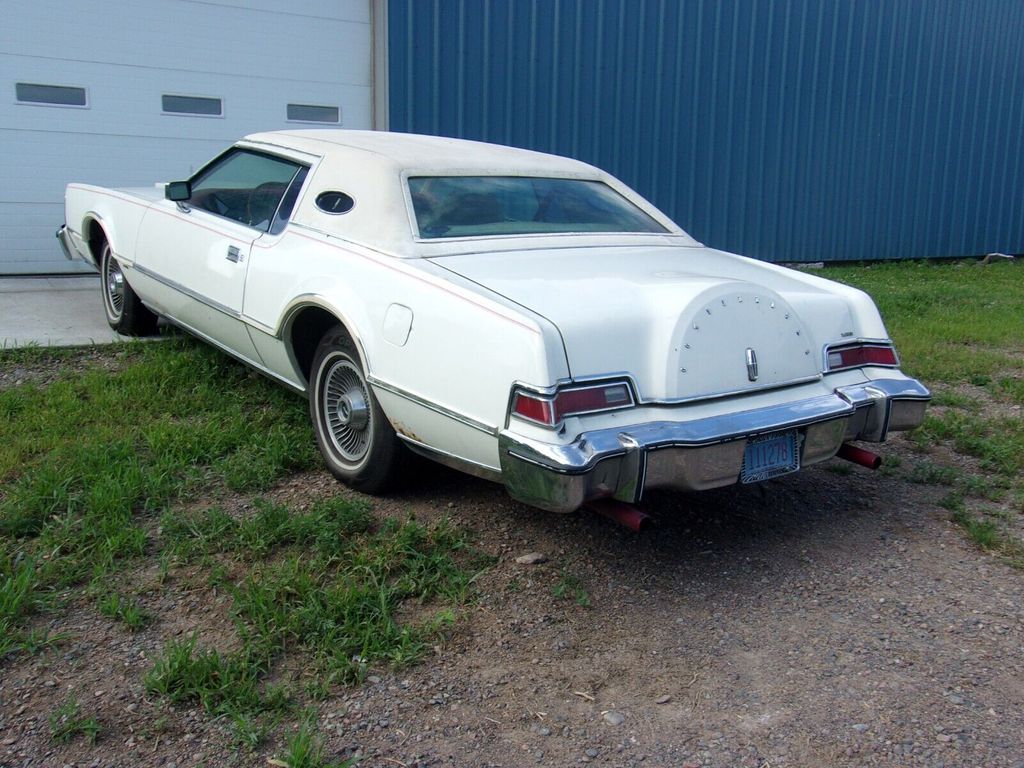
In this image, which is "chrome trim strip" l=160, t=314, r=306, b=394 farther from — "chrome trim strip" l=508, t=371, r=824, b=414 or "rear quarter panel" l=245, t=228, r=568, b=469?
"chrome trim strip" l=508, t=371, r=824, b=414

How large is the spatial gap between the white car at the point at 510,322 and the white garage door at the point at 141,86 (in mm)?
3161

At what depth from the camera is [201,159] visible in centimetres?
834

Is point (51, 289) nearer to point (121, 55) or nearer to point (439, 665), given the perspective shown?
point (121, 55)

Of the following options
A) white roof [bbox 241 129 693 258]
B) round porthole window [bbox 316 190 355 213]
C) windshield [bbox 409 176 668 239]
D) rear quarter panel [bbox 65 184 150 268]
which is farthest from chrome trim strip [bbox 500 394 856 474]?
rear quarter panel [bbox 65 184 150 268]

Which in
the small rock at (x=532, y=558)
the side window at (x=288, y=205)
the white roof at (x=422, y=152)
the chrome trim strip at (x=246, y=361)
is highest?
the white roof at (x=422, y=152)

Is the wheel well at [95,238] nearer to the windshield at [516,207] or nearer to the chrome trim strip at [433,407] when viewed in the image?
the windshield at [516,207]

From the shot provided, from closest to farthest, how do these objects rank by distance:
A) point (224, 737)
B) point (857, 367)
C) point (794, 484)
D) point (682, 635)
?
point (224, 737) < point (682, 635) < point (857, 367) < point (794, 484)

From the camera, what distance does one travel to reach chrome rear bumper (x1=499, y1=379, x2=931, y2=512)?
119 inches

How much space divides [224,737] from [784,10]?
10423mm

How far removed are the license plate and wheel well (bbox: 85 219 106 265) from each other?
14.9 feet

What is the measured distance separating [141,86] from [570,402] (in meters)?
6.25

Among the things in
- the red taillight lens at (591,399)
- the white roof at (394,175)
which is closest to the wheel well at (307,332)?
the white roof at (394,175)

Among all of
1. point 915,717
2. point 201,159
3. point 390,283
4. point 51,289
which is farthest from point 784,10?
point 915,717

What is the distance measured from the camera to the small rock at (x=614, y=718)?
2.68 meters
